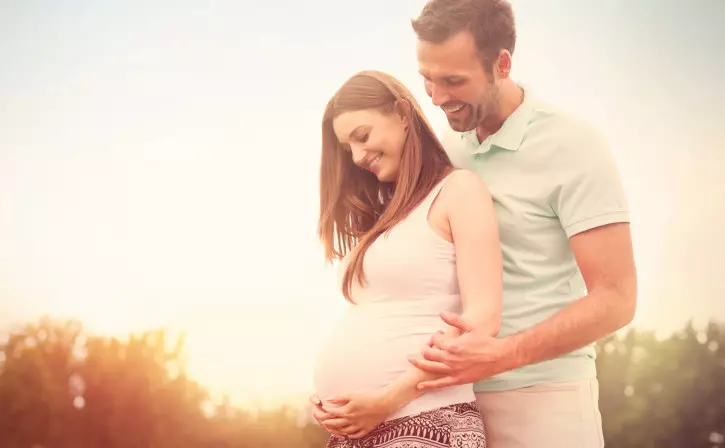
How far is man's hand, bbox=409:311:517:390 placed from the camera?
4.22ft

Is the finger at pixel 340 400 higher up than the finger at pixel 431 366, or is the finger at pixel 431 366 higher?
the finger at pixel 431 366

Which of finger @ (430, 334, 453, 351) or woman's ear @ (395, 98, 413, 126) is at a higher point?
woman's ear @ (395, 98, 413, 126)

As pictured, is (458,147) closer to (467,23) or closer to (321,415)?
(467,23)

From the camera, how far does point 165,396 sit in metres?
2.03

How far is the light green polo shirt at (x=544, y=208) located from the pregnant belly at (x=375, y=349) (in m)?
0.23

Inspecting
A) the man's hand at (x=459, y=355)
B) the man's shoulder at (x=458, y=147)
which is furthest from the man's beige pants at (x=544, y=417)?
the man's shoulder at (x=458, y=147)

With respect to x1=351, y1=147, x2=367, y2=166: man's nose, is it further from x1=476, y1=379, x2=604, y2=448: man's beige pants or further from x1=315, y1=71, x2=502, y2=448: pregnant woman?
x1=476, y1=379, x2=604, y2=448: man's beige pants

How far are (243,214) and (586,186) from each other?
92 centimetres

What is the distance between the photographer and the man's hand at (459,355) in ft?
4.22

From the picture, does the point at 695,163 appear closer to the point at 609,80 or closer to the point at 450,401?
the point at 609,80

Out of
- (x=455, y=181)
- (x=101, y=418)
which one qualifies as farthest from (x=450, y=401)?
(x=101, y=418)

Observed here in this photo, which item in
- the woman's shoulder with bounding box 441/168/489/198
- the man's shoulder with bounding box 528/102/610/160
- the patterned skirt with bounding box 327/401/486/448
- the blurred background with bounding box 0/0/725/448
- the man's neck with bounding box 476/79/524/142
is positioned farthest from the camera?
the blurred background with bounding box 0/0/725/448

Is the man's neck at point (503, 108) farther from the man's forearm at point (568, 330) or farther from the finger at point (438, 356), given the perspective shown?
the finger at point (438, 356)

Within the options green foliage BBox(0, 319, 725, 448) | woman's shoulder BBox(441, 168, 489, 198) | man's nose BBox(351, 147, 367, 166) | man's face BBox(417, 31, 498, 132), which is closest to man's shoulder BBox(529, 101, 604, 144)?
man's face BBox(417, 31, 498, 132)
